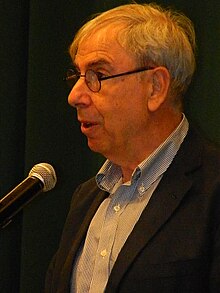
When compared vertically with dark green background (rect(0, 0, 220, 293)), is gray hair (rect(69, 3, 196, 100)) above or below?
above

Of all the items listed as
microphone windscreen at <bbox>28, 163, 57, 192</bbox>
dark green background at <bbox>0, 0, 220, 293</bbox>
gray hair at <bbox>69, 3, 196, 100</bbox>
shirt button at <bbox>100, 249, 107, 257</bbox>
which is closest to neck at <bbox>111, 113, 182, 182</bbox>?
gray hair at <bbox>69, 3, 196, 100</bbox>

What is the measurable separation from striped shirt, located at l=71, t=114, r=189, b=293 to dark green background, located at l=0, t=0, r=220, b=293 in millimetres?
792

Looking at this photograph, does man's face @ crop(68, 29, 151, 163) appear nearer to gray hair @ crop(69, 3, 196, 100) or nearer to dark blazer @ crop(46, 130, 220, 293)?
gray hair @ crop(69, 3, 196, 100)

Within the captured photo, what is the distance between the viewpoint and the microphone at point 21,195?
44.0 inches

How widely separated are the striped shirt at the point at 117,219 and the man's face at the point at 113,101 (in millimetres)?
75

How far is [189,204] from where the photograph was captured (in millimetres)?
1389

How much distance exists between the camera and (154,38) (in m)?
1.53

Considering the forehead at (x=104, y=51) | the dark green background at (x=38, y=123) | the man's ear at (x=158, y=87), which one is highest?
the forehead at (x=104, y=51)

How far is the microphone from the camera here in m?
1.12

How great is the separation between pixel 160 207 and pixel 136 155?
0.19 m

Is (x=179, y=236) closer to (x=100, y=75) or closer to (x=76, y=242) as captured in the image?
(x=76, y=242)

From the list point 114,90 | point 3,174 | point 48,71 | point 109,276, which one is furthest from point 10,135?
point 109,276

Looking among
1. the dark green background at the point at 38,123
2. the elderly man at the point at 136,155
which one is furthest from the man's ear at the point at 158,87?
the dark green background at the point at 38,123

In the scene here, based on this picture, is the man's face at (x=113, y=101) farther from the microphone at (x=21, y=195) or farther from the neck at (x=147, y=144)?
the microphone at (x=21, y=195)
